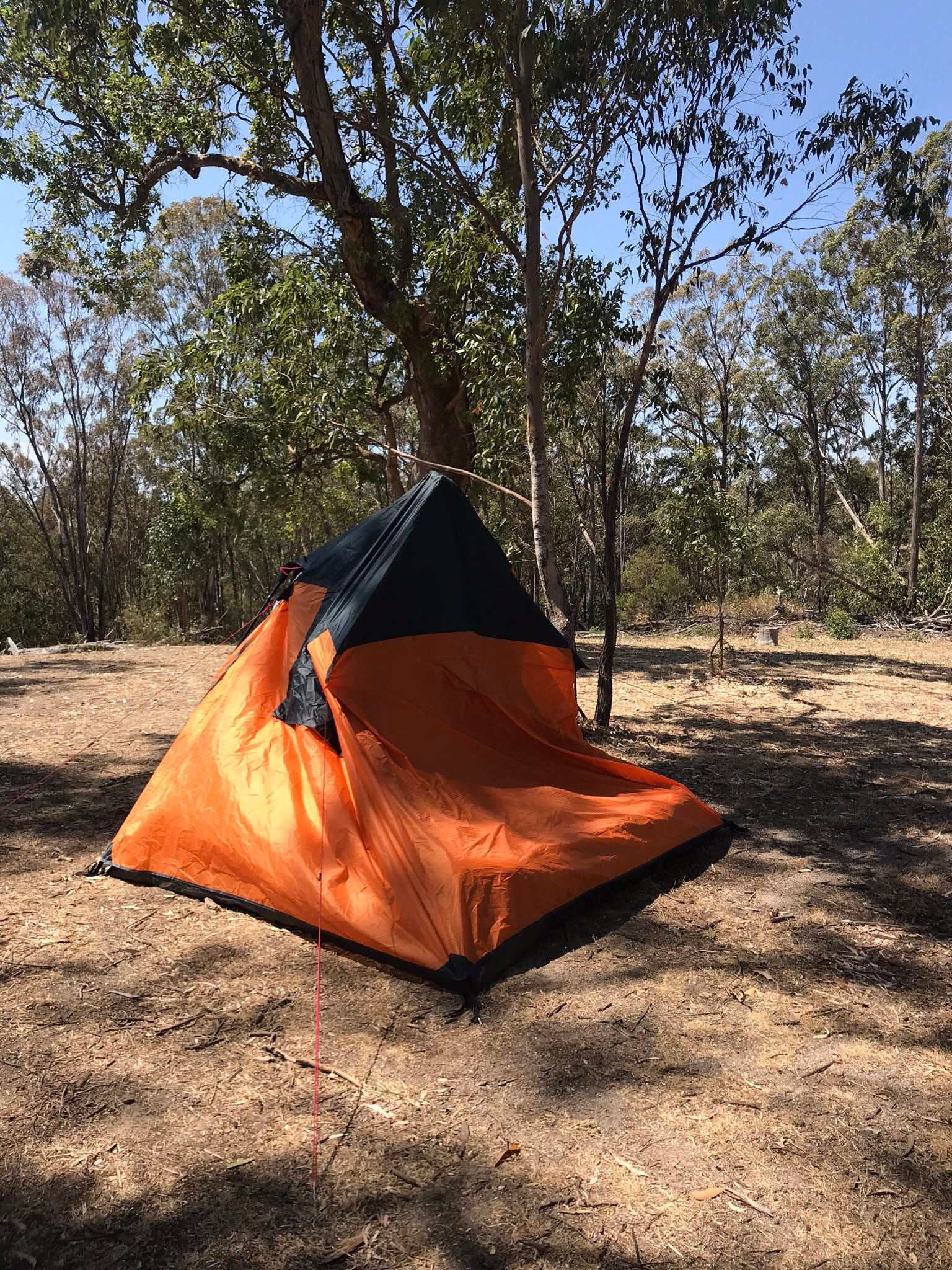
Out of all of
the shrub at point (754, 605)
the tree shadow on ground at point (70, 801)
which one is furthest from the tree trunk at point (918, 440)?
the tree shadow on ground at point (70, 801)

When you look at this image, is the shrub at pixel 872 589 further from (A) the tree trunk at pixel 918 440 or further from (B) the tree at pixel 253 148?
(B) the tree at pixel 253 148

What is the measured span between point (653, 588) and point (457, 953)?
73.7 feet

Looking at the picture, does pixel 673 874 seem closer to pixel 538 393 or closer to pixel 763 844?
pixel 763 844

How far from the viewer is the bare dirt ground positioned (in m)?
2.00

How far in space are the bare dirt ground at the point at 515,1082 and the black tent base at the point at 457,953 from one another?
0.21 feet

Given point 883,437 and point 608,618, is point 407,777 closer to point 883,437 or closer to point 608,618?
point 608,618

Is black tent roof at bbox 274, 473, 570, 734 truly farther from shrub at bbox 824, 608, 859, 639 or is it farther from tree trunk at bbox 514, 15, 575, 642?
shrub at bbox 824, 608, 859, 639

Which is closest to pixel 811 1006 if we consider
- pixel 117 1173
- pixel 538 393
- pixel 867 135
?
pixel 117 1173

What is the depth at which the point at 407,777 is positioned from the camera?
379 centimetres

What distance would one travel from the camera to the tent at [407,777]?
10.9 feet

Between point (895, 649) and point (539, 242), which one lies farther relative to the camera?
point (895, 649)

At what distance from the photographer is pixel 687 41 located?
20.3 ft

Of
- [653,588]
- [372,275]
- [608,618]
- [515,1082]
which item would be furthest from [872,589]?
[515,1082]

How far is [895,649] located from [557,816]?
499 inches
